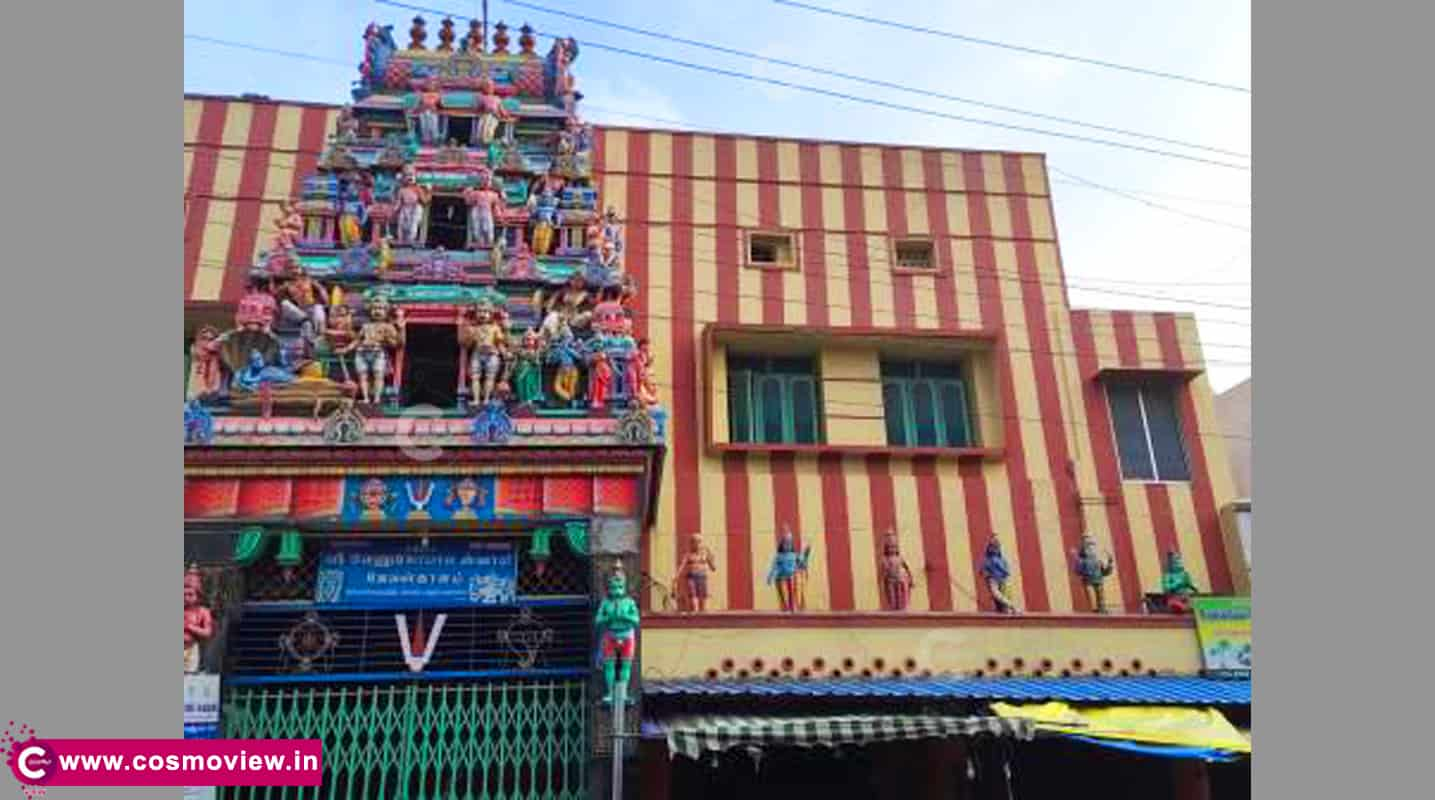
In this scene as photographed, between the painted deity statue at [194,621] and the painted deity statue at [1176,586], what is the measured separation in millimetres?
12130

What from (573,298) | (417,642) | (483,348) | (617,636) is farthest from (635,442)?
(417,642)

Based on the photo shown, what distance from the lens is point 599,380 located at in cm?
1155

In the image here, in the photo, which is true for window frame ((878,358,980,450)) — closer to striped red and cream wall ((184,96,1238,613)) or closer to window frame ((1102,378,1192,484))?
striped red and cream wall ((184,96,1238,613))

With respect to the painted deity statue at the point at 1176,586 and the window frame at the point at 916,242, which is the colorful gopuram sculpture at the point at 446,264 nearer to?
the window frame at the point at 916,242

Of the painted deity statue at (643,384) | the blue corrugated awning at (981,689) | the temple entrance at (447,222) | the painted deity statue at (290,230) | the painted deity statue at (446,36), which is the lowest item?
the blue corrugated awning at (981,689)

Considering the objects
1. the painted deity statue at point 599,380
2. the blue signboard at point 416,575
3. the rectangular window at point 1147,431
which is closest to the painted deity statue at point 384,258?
the painted deity statue at point 599,380

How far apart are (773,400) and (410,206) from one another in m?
6.73

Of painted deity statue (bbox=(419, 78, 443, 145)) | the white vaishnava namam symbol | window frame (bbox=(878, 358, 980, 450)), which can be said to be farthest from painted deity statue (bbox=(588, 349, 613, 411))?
window frame (bbox=(878, 358, 980, 450))

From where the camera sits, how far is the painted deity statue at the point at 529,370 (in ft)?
38.0

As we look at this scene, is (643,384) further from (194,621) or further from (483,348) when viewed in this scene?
(194,621)

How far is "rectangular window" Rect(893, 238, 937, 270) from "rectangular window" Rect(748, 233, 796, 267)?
73.9 inches

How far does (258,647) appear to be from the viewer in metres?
10.6

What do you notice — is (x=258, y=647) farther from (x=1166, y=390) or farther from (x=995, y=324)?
(x=1166, y=390)
